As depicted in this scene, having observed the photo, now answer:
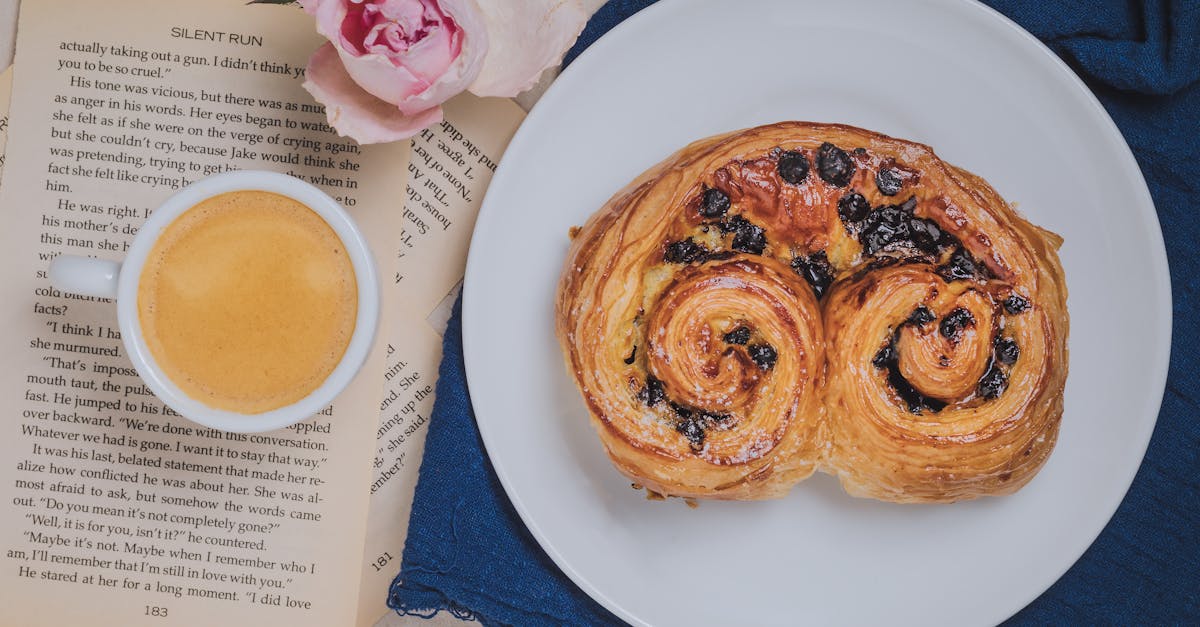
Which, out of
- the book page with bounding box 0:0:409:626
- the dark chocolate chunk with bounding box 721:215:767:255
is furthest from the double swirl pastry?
the book page with bounding box 0:0:409:626

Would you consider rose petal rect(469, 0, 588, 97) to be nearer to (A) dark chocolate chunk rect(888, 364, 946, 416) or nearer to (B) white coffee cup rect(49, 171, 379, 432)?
(B) white coffee cup rect(49, 171, 379, 432)

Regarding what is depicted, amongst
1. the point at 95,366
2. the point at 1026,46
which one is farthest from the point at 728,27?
the point at 95,366

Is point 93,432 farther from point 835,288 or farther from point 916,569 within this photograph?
point 916,569

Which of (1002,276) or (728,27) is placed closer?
(1002,276)

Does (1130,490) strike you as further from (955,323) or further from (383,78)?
(383,78)

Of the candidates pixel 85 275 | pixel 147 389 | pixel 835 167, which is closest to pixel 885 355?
pixel 835 167

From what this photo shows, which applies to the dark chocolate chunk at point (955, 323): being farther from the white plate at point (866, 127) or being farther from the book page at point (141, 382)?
the book page at point (141, 382)

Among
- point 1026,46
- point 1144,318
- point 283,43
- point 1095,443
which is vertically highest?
point 283,43
